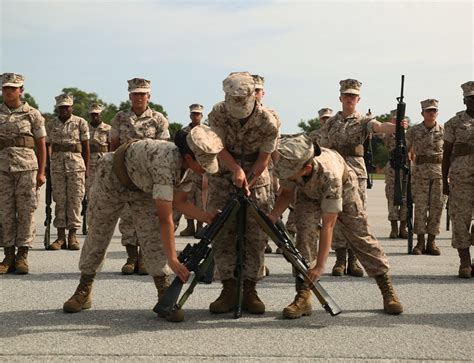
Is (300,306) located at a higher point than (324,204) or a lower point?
lower

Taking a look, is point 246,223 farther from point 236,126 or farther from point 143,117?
point 143,117

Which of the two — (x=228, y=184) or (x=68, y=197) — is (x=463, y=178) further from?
(x=68, y=197)

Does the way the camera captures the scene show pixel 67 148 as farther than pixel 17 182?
Yes

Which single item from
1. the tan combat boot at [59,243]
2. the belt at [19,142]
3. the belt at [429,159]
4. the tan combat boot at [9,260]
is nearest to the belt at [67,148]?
the tan combat boot at [59,243]

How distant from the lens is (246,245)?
6.61 m

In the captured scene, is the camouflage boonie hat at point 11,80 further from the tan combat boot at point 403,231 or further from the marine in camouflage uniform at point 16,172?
the tan combat boot at point 403,231

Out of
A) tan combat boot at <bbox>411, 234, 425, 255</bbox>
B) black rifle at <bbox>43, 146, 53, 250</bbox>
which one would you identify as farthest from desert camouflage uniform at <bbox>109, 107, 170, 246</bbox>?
tan combat boot at <bbox>411, 234, 425, 255</bbox>

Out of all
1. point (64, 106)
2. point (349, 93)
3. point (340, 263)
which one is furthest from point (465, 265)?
point (64, 106)

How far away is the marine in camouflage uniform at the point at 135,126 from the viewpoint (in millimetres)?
8945

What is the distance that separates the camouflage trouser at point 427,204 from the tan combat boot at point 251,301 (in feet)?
17.5

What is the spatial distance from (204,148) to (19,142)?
151 inches

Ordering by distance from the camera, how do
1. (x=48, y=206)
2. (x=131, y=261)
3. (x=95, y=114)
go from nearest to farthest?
1. (x=131, y=261)
2. (x=48, y=206)
3. (x=95, y=114)

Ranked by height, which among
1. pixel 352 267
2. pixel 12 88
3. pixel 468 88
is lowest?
pixel 352 267

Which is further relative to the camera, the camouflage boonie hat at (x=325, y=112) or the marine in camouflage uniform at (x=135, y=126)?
the camouflage boonie hat at (x=325, y=112)
